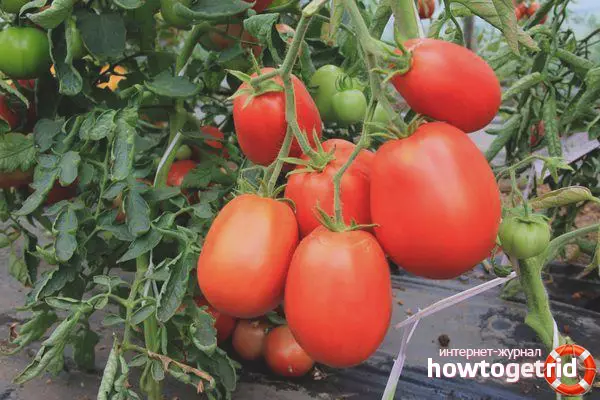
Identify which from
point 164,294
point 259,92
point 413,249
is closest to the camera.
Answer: point 413,249

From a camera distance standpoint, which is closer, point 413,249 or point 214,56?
point 413,249

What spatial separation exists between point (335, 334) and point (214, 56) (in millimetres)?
754

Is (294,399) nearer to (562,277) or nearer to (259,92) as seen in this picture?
(259,92)

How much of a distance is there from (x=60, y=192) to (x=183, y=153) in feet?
0.79

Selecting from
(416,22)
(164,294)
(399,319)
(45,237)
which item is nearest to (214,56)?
(164,294)

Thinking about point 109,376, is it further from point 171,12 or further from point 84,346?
point 171,12

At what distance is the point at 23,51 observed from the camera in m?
0.97

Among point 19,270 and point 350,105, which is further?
point 19,270

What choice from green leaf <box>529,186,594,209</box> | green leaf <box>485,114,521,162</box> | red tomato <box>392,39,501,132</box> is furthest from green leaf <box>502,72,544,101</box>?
red tomato <box>392,39,501,132</box>

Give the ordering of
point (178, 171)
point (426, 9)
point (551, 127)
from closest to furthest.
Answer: point (178, 171) → point (551, 127) → point (426, 9)

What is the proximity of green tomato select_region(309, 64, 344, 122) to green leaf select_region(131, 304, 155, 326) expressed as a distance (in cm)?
46

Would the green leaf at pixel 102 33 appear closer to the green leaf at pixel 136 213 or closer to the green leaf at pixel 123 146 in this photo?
the green leaf at pixel 123 146

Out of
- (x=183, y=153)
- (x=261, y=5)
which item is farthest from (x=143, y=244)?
(x=261, y=5)

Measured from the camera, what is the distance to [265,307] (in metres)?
0.58
